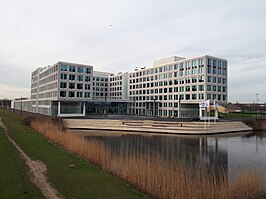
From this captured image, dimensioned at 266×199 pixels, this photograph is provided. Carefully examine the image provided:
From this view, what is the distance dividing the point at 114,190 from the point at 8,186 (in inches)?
144

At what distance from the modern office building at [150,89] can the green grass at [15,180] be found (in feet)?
146

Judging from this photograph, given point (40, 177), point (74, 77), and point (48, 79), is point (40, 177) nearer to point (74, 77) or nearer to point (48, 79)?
point (74, 77)

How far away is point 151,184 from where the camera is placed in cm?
891

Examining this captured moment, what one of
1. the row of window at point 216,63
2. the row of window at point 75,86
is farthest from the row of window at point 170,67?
the row of window at point 75,86

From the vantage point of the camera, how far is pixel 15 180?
29.5ft

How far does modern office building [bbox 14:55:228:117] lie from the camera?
186ft

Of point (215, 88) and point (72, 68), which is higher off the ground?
point (72, 68)

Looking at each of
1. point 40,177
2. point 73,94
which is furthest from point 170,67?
point 40,177

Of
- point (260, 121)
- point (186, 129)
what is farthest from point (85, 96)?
point (260, 121)

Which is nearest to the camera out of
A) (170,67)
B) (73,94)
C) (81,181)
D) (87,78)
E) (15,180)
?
(15,180)

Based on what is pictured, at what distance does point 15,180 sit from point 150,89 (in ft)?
217

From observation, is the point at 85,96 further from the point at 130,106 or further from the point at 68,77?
the point at 130,106

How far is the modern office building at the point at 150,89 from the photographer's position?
56.6 m

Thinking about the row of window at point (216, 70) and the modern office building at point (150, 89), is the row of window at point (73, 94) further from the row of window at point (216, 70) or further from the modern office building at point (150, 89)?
the row of window at point (216, 70)
